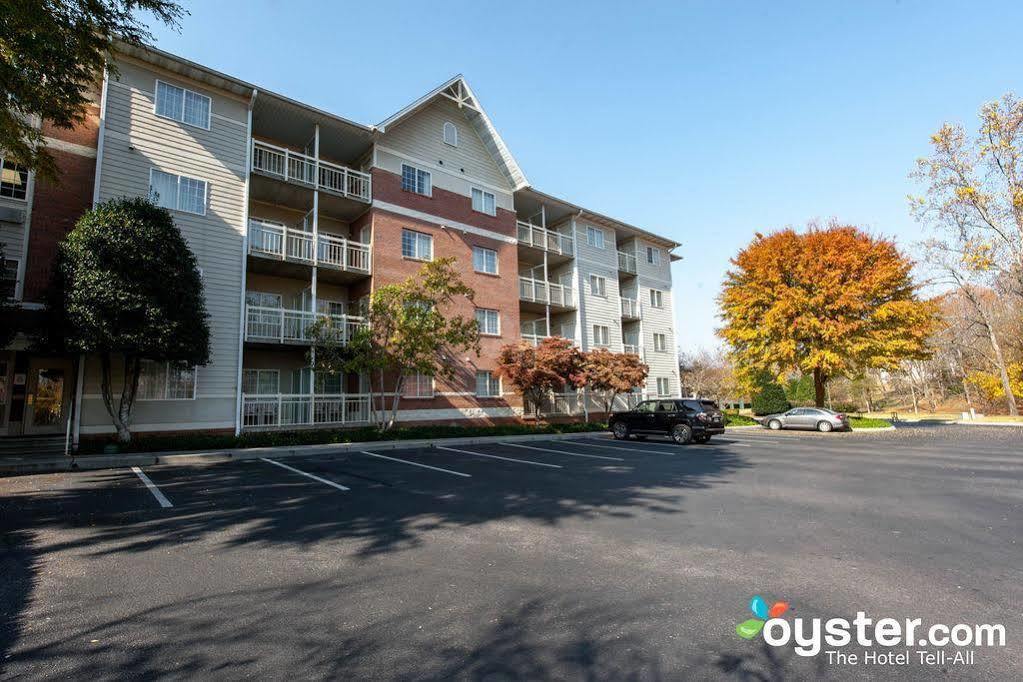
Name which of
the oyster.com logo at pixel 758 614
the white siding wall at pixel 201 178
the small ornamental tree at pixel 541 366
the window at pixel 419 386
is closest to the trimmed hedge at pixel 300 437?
the white siding wall at pixel 201 178

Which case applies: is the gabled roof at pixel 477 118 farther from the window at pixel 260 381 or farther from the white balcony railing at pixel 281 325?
the window at pixel 260 381

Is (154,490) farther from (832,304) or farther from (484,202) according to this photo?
(832,304)

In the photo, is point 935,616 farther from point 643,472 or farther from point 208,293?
point 208,293

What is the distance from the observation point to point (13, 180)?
1402cm

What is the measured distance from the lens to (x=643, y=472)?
11.1m

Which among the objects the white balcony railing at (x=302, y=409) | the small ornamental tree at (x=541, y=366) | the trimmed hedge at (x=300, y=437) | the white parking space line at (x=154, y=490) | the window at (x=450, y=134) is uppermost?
the window at (x=450, y=134)

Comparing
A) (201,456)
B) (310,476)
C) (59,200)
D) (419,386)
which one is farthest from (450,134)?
(310,476)

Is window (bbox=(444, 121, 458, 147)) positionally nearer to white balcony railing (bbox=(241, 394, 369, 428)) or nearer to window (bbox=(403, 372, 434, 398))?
window (bbox=(403, 372, 434, 398))

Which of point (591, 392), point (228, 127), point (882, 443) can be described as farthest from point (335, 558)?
point (591, 392)

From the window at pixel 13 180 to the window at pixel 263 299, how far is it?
655cm

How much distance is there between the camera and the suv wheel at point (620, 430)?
20.4 m

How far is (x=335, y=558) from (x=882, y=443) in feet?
68.0

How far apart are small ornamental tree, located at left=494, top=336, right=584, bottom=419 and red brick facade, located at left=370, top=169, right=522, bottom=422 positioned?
1.08 metres

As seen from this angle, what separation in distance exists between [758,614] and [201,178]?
19.1 meters
